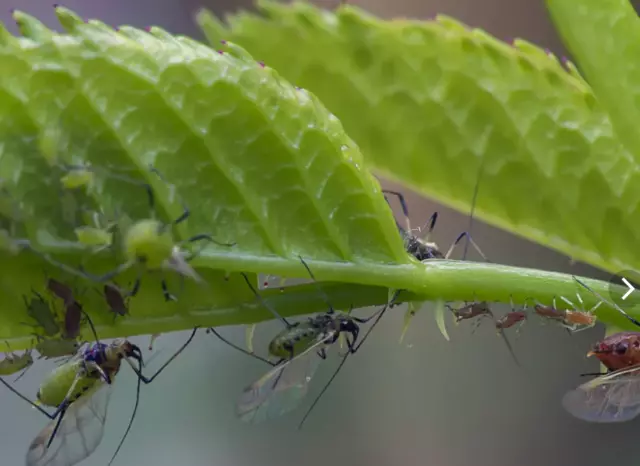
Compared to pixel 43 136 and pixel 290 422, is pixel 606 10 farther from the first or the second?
pixel 290 422

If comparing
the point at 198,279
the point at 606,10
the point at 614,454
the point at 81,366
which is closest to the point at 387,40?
the point at 606,10

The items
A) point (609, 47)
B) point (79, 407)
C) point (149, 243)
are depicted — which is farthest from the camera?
point (79, 407)

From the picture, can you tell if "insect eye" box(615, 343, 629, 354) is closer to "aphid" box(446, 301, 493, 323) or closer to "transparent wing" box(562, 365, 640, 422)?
"transparent wing" box(562, 365, 640, 422)

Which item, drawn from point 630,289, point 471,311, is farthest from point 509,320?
point 630,289

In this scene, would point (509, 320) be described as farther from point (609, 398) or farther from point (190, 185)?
point (190, 185)

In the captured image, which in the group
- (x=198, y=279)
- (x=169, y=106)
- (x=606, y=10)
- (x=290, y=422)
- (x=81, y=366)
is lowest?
(x=290, y=422)

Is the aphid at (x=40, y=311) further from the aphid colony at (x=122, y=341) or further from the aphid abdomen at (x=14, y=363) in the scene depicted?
the aphid abdomen at (x=14, y=363)

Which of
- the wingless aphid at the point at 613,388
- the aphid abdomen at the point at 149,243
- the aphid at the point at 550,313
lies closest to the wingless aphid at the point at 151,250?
the aphid abdomen at the point at 149,243

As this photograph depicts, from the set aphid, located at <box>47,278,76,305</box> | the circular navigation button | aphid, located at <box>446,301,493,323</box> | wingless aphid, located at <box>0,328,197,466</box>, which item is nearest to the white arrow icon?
the circular navigation button
